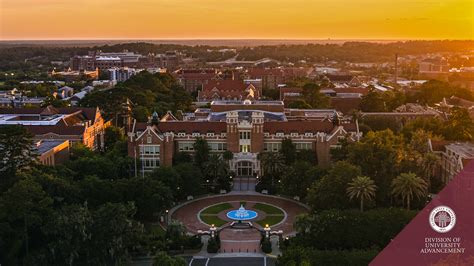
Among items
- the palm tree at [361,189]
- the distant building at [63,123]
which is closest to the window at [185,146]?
the distant building at [63,123]

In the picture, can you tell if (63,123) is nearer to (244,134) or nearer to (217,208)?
(244,134)

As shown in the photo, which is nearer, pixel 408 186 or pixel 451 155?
pixel 408 186

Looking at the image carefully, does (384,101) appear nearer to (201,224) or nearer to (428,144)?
(428,144)

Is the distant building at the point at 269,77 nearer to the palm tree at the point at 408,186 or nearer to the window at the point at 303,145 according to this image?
the window at the point at 303,145

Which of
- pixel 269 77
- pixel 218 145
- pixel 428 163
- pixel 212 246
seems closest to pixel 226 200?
pixel 218 145

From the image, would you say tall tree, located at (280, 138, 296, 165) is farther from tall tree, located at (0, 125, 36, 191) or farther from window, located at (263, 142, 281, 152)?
tall tree, located at (0, 125, 36, 191)
